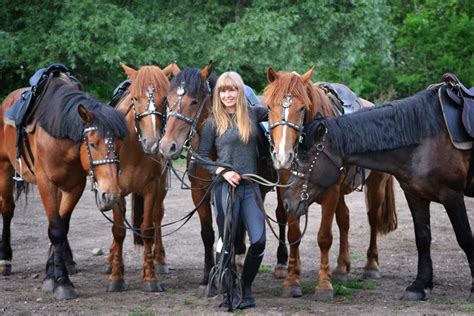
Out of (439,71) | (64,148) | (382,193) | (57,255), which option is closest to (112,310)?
(57,255)

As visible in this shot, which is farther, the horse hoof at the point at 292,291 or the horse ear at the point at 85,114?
the horse hoof at the point at 292,291

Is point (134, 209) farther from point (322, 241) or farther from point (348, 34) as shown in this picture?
point (348, 34)

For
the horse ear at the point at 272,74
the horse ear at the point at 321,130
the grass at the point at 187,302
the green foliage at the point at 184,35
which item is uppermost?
the green foliage at the point at 184,35

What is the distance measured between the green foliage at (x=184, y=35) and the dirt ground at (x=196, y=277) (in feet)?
20.0

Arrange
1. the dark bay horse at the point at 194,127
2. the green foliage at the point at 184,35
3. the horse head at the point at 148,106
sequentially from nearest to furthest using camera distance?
1. the dark bay horse at the point at 194,127
2. the horse head at the point at 148,106
3. the green foliage at the point at 184,35

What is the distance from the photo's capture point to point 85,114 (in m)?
6.58

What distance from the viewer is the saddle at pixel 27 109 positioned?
7.36 m

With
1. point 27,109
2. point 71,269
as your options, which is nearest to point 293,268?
point 71,269

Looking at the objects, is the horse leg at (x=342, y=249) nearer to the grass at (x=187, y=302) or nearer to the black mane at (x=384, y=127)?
the black mane at (x=384, y=127)

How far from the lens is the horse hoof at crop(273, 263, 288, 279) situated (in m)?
8.05

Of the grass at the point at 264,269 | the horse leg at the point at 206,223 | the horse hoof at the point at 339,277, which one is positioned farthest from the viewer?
the grass at the point at 264,269

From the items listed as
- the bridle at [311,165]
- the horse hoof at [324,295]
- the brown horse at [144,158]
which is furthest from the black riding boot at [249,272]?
the brown horse at [144,158]

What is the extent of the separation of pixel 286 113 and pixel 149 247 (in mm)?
2073

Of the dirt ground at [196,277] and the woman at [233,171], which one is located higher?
the woman at [233,171]
